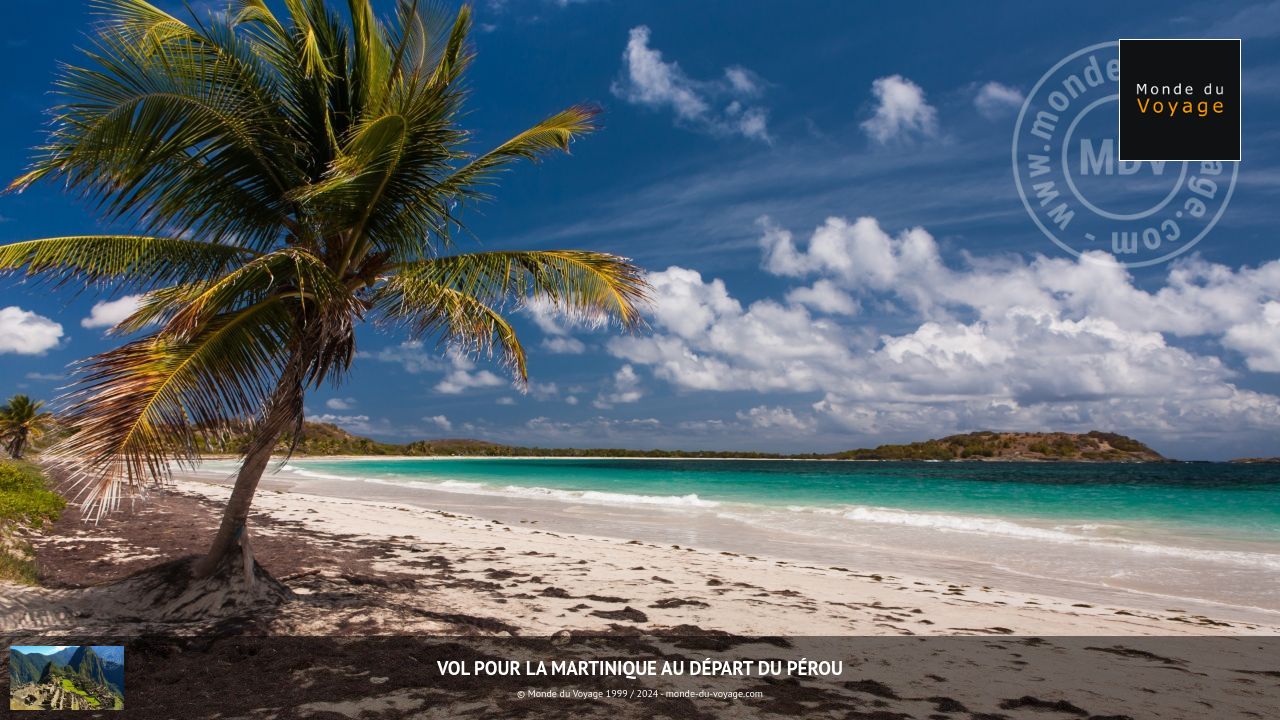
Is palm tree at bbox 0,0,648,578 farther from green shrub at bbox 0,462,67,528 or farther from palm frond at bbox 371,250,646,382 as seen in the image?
green shrub at bbox 0,462,67,528

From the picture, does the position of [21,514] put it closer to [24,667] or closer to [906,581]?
[24,667]

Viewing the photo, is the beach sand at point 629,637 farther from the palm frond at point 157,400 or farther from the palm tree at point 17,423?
the palm tree at point 17,423

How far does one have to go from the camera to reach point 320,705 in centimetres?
428

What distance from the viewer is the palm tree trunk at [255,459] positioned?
588 centimetres

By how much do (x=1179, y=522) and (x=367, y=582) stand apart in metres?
23.9

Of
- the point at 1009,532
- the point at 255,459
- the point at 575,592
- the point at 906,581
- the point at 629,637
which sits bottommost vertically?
the point at 1009,532

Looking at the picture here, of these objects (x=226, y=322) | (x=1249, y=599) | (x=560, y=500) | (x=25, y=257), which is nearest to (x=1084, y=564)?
(x=1249, y=599)

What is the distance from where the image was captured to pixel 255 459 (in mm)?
6086

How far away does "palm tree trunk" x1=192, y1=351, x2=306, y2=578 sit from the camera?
5.88 metres

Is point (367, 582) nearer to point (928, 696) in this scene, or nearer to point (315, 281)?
point (315, 281)

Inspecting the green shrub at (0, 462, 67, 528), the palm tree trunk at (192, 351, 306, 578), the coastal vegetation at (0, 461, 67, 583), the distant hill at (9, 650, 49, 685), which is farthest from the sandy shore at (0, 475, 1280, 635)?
the distant hill at (9, 650, 49, 685)

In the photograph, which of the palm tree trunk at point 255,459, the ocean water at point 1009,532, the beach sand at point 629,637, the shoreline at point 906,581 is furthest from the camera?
the ocean water at point 1009,532

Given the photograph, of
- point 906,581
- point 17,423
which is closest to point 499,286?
point 906,581

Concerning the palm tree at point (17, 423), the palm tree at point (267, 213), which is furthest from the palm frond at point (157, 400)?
the palm tree at point (17, 423)
